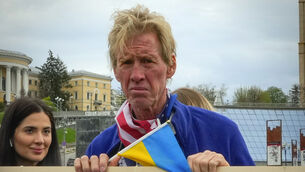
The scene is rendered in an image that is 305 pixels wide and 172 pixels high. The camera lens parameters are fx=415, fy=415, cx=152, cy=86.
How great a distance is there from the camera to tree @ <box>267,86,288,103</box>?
193ft

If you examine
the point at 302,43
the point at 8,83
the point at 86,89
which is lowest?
the point at 86,89

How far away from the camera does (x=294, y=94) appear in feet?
189

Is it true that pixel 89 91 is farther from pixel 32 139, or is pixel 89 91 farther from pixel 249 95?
pixel 32 139

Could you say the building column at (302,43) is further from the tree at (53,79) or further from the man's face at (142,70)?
the man's face at (142,70)

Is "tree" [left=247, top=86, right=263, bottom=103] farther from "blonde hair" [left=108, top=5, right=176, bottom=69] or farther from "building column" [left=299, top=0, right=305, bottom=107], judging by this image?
"blonde hair" [left=108, top=5, right=176, bottom=69]

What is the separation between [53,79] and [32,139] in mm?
59504

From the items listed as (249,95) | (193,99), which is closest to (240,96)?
(249,95)

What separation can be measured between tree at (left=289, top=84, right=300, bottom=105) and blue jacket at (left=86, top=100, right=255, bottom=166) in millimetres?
58005

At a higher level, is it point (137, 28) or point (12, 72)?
point (12, 72)

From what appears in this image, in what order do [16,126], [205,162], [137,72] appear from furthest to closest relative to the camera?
[16,126], [137,72], [205,162]

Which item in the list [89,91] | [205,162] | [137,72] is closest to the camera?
[205,162]

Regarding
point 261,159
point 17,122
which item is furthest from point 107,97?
point 17,122

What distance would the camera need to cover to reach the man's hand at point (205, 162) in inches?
46.8

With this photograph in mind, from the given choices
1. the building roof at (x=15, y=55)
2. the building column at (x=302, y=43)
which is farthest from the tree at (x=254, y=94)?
the building roof at (x=15, y=55)
